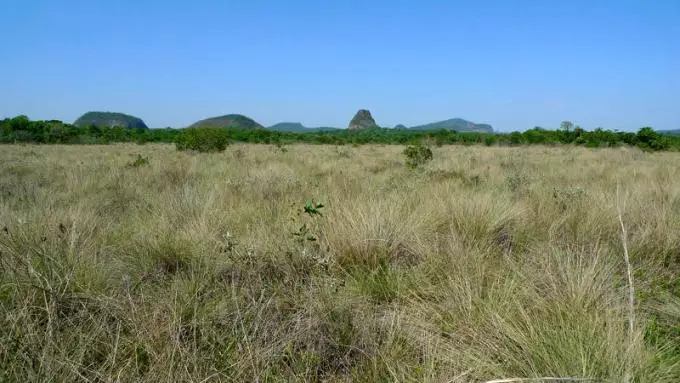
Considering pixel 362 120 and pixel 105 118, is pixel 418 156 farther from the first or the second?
pixel 362 120

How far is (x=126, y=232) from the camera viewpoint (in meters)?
3.35

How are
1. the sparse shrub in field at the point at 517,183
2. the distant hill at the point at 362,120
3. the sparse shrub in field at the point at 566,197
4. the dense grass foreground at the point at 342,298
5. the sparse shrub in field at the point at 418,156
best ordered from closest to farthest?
the dense grass foreground at the point at 342,298 < the sparse shrub in field at the point at 566,197 < the sparse shrub in field at the point at 517,183 < the sparse shrub in field at the point at 418,156 < the distant hill at the point at 362,120

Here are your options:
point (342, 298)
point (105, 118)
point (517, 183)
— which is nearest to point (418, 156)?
point (517, 183)

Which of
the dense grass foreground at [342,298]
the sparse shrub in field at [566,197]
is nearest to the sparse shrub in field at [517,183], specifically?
the sparse shrub in field at [566,197]

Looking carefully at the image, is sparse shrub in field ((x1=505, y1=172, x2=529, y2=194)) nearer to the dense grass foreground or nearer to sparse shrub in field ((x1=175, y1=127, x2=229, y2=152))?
the dense grass foreground

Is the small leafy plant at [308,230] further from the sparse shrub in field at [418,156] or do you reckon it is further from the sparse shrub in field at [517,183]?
the sparse shrub in field at [418,156]

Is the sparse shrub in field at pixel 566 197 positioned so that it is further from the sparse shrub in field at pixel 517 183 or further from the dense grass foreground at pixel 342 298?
the sparse shrub in field at pixel 517 183

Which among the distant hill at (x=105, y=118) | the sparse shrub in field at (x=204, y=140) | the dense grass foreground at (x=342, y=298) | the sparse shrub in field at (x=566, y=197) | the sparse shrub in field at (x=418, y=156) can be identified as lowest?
the dense grass foreground at (x=342, y=298)

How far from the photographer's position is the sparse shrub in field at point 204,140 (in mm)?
15578

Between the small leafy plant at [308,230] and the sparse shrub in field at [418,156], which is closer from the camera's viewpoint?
the small leafy plant at [308,230]

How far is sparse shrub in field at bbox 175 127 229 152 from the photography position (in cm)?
1558

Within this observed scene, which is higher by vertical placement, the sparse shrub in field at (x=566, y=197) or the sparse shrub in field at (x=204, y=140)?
the sparse shrub in field at (x=204, y=140)

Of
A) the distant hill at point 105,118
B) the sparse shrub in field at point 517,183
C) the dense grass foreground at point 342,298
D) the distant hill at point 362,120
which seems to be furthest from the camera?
the distant hill at point 362,120

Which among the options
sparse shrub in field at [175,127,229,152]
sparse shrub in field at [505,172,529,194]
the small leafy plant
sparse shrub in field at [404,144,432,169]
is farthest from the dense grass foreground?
sparse shrub in field at [175,127,229,152]
